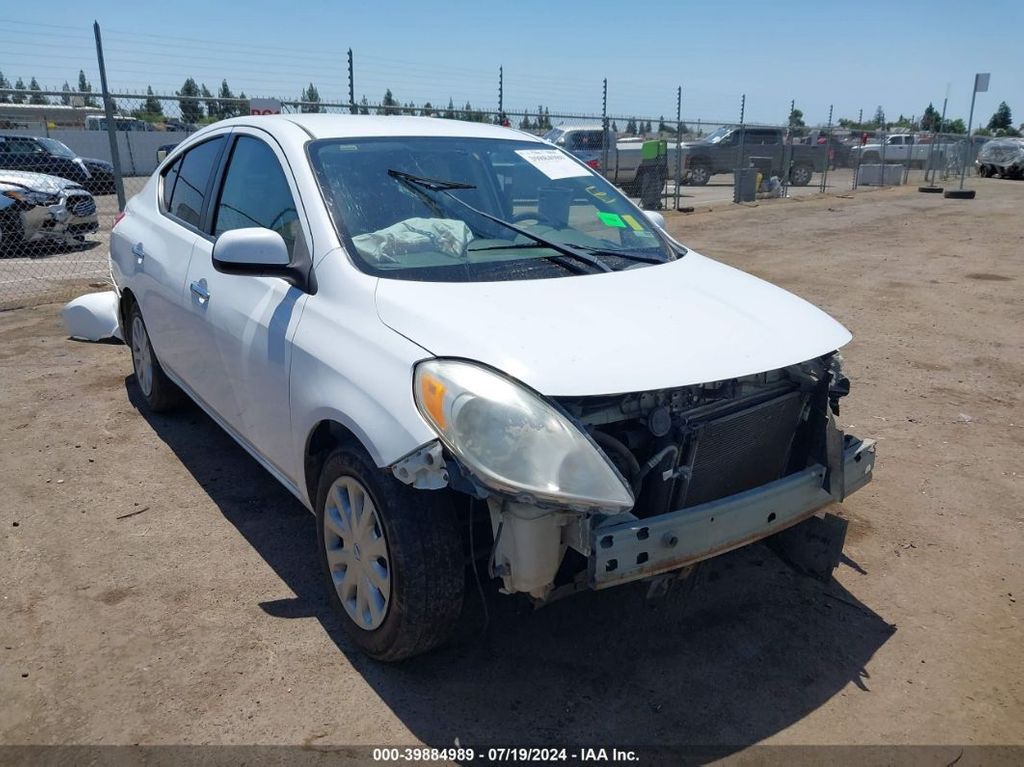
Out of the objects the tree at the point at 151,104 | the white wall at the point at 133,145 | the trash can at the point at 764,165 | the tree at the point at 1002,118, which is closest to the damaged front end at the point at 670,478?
the tree at the point at 151,104

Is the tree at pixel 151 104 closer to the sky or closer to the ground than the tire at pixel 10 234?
closer to the sky

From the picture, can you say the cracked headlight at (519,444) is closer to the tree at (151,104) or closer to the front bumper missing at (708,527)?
the front bumper missing at (708,527)

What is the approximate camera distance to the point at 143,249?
4.55 meters

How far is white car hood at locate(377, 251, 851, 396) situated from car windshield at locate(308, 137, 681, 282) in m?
0.20

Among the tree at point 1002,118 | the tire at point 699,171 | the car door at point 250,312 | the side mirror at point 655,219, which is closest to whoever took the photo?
the car door at point 250,312

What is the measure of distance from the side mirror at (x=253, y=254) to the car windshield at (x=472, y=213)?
0.24m

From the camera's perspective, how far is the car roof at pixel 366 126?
359 centimetres

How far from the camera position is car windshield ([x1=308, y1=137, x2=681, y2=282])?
312cm

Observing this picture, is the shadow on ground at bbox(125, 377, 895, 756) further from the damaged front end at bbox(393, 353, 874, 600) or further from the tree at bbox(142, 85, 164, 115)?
the tree at bbox(142, 85, 164, 115)

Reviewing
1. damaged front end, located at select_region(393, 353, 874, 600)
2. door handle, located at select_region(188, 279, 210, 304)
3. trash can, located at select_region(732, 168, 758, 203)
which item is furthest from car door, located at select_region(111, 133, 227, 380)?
trash can, located at select_region(732, 168, 758, 203)

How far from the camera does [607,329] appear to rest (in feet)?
8.79

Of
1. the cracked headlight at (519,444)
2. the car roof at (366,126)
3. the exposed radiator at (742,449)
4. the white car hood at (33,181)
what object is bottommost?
the exposed radiator at (742,449)

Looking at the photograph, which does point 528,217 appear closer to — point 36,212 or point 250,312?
point 250,312

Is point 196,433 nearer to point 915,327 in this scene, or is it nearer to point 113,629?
point 113,629
